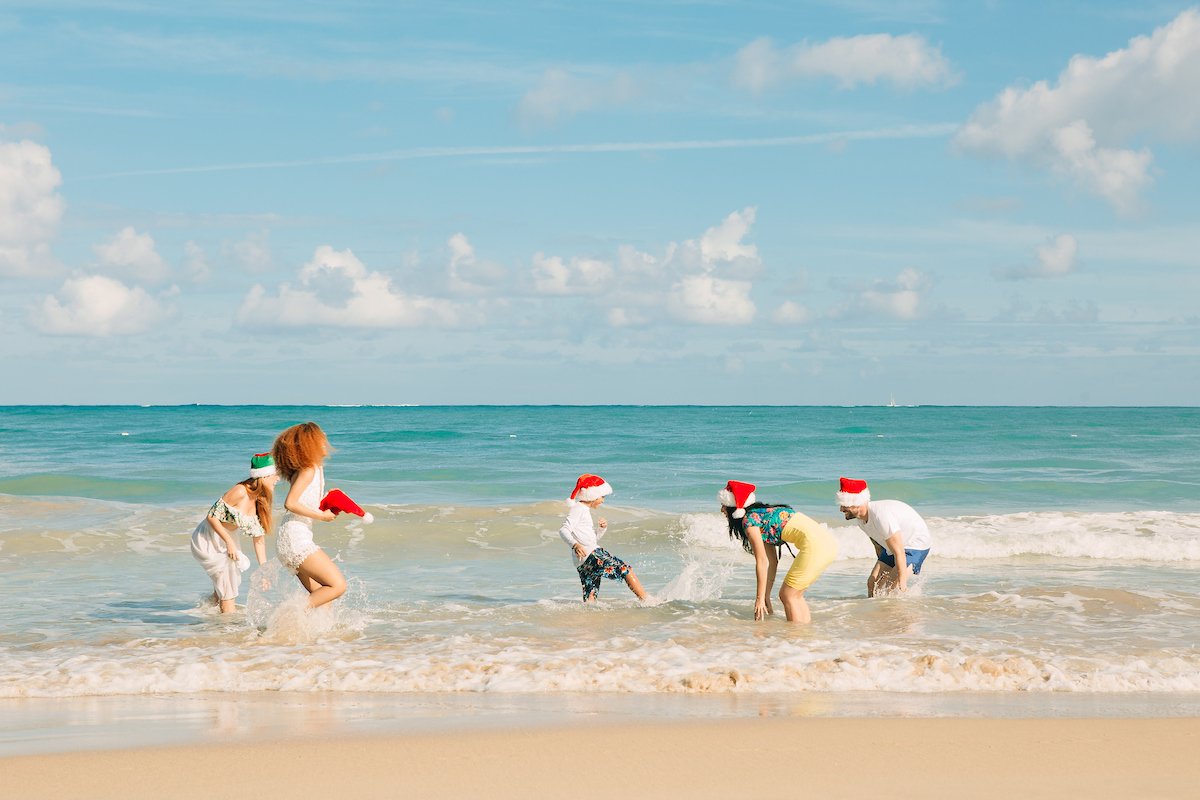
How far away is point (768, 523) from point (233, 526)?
15.6ft

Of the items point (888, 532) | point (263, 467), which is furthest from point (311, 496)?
point (888, 532)

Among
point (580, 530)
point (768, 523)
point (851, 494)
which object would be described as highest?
point (851, 494)

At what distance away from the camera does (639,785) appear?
15.7 feet

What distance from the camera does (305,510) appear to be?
7973 millimetres

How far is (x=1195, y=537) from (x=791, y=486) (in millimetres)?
12361

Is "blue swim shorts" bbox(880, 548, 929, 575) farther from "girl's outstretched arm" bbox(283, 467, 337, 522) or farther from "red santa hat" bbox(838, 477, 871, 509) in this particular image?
"girl's outstretched arm" bbox(283, 467, 337, 522)

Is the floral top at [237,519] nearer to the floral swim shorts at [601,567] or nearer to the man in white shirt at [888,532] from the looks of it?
the floral swim shorts at [601,567]

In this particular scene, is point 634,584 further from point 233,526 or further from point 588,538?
point 233,526

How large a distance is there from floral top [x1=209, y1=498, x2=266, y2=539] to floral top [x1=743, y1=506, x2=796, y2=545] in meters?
4.31

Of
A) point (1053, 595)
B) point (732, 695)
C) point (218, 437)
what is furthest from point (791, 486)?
point (218, 437)

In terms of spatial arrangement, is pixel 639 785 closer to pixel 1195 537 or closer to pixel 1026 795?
pixel 1026 795

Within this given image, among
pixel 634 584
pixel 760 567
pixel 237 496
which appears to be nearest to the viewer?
pixel 760 567

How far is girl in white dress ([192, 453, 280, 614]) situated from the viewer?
930 centimetres

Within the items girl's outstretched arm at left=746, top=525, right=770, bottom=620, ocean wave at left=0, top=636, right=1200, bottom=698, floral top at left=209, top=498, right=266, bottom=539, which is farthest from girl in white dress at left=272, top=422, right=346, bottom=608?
girl's outstretched arm at left=746, top=525, right=770, bottom=620
